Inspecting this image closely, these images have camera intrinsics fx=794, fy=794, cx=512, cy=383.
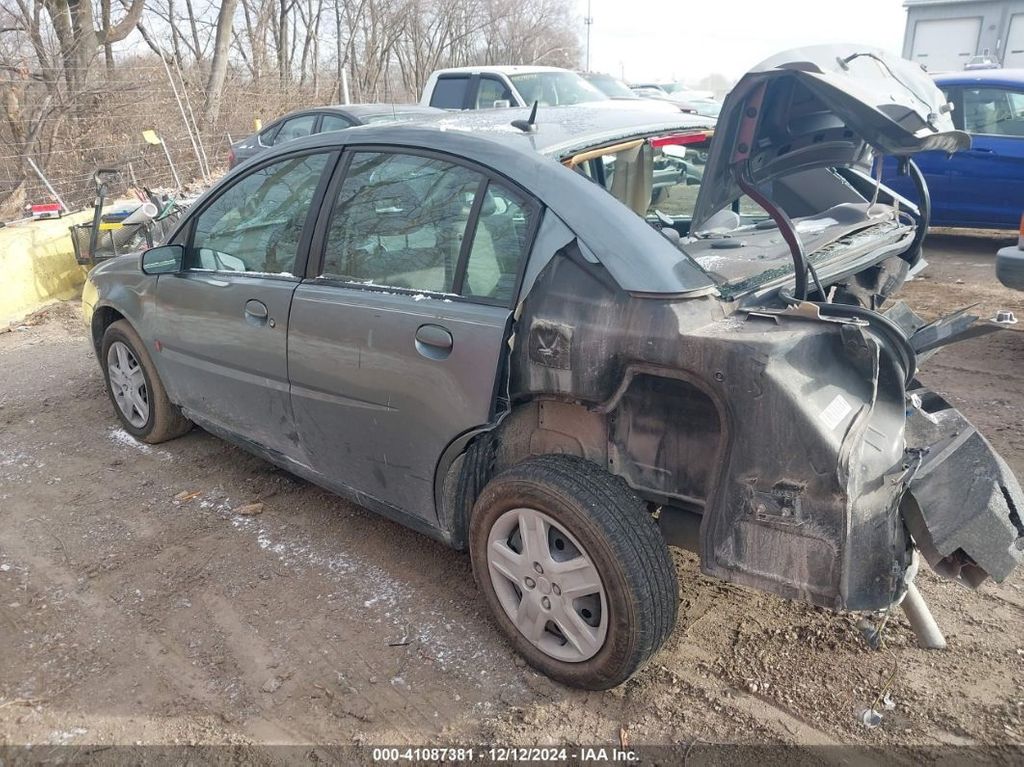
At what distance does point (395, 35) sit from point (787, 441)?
33.1 m

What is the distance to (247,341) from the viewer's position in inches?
137

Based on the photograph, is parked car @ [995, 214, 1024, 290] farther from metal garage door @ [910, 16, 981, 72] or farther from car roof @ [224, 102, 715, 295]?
metal garage door @ [910, 16, 981, 72]

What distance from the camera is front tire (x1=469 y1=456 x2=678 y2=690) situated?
7.73 feet

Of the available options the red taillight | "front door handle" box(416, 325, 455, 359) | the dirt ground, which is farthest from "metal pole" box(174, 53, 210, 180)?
"front door handle" box(416, 325, 455, 359)

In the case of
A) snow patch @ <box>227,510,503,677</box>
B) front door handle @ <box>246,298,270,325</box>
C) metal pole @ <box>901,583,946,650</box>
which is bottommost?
snow patch @ <box>227,510,503,677</box>

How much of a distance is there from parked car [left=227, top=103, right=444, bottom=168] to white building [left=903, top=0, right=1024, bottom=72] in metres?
15.3

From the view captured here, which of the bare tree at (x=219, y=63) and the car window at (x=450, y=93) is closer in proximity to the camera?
the car window at (x=450, y=93)

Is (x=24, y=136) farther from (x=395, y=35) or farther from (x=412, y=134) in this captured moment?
(x=395, y=35)

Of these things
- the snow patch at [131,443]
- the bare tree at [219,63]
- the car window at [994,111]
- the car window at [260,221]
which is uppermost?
the bare tree at [219,63]

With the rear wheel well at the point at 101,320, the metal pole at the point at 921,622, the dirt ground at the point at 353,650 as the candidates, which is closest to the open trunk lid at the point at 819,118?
the metal pole at the point at 921,622

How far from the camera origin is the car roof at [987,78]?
7832 mm

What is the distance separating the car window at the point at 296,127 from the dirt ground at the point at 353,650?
7.22 m

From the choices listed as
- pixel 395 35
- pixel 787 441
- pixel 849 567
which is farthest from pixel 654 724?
pixel 395 35

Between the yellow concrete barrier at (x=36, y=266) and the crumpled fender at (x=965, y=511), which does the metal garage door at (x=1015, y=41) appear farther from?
the crumpled fender at (x=965, y=511)
